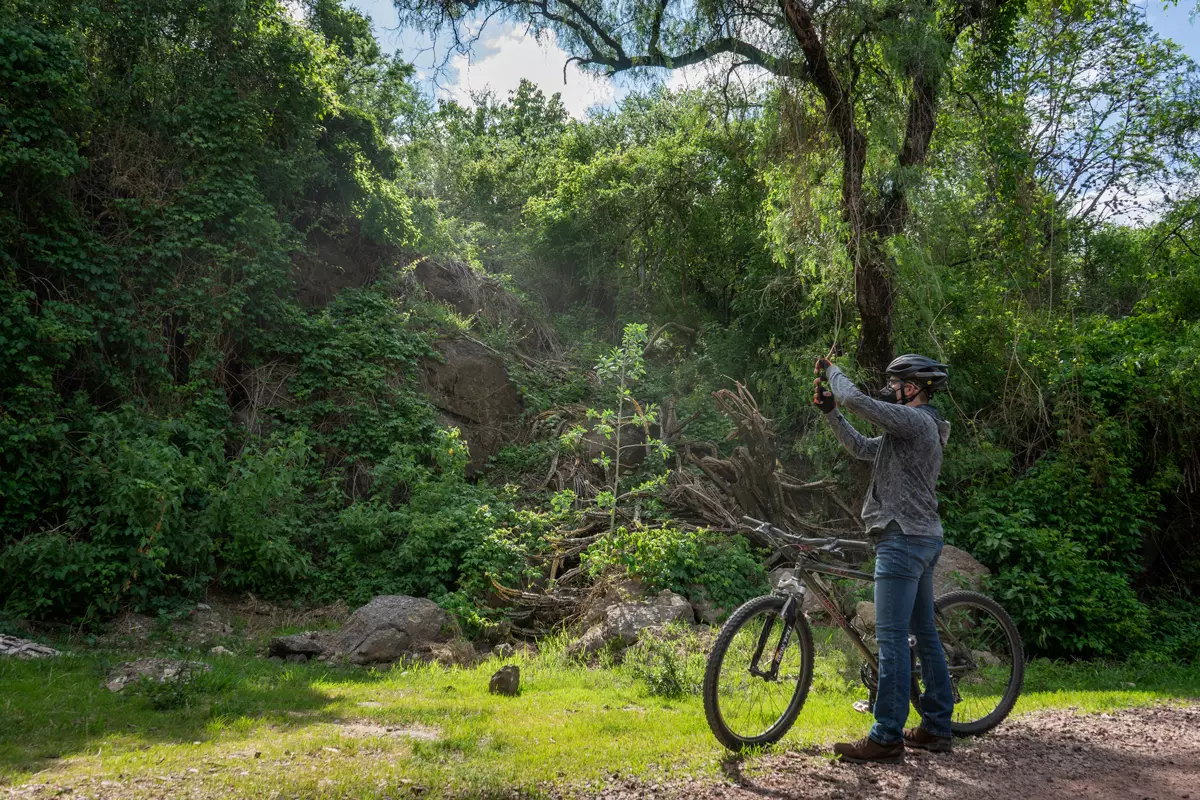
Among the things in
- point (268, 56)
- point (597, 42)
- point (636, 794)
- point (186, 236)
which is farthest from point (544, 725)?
point (268, 56)

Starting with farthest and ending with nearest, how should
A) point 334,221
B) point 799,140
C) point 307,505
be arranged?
point 334,221
point 307,505
point 799,140

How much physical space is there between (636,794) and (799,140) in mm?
8440

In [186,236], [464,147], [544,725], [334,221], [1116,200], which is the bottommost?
[544,725]

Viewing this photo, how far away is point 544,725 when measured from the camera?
5.16 m

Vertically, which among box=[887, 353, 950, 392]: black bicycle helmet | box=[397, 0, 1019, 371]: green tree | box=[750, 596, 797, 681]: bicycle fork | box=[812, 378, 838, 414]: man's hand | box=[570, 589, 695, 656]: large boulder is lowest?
box=[570, 589, 695, 656]: large boulder

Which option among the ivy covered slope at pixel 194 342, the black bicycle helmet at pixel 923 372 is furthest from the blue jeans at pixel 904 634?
the ivy covered slope at pixel 194 342

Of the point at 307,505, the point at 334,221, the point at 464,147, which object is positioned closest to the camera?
the point at 307,505

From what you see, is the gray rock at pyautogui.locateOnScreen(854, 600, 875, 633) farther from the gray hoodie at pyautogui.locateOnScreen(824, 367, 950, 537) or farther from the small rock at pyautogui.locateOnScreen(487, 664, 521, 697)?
the gray hoodie at pyautogui.locateOnScreen(824, 367, 950, 537)

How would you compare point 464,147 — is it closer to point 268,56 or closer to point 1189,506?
point 268,56

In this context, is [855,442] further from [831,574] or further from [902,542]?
[831,574]

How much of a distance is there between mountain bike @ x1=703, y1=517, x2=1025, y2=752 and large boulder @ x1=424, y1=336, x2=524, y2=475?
34.2ft

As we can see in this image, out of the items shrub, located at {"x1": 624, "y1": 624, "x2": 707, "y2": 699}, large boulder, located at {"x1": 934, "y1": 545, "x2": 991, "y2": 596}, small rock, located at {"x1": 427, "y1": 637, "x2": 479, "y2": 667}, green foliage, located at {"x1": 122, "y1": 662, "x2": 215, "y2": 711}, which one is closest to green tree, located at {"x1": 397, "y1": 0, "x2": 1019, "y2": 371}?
large boulder, located at {"x1": 934, "y1": 545, "x2": 991, "y2": 596}

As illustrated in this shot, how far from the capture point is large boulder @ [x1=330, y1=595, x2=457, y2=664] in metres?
8.36

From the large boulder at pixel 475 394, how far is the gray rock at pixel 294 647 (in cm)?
635
